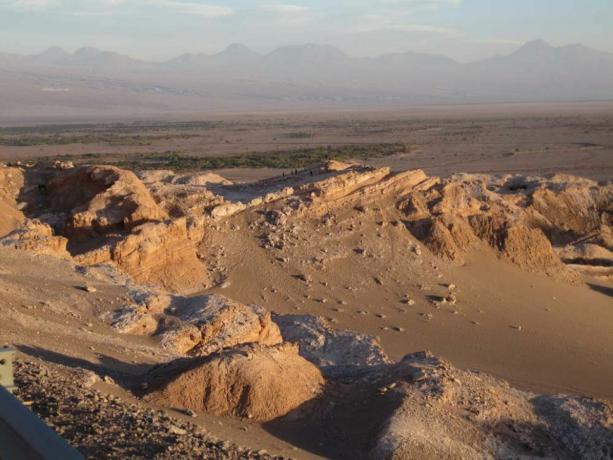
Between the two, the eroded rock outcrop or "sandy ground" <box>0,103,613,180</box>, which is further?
"sandy ground" <box>0,103,613,180</box>

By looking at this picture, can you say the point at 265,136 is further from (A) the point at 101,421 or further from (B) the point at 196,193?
(A) the point at 101,421

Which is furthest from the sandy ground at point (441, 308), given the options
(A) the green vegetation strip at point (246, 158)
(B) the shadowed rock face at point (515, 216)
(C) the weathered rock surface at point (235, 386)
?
(A) the green vegetation strip at point (246, 158)

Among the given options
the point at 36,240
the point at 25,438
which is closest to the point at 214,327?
the point at 36,240

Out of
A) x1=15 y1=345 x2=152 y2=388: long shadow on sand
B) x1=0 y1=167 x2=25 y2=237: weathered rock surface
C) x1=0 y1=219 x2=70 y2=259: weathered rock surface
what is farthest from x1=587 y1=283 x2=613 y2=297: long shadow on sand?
x1=15 y1=345 x2=152 y2=388: long shadow on sand

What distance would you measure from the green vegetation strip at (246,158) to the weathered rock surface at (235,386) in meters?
37.4

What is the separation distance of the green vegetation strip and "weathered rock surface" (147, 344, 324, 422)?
37390mm

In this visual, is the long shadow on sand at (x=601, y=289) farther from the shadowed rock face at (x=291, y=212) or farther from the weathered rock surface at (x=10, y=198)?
the weathered rock surface at (x=10, y=198)

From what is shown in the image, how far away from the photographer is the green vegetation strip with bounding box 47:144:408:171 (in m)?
48.2

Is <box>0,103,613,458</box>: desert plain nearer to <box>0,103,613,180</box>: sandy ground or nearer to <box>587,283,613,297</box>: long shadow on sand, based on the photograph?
<box>587,283,613,297</box>: long shadow on sand

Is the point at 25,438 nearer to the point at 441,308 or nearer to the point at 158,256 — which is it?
the point at 158,256

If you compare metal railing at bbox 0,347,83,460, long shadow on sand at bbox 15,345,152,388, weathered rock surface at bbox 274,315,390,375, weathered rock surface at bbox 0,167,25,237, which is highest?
metal railing at bbox 0,347,83,460

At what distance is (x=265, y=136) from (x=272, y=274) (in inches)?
2516

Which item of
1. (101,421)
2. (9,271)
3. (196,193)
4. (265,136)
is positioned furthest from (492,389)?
(265,136)

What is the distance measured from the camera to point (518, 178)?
2473 centimetres
